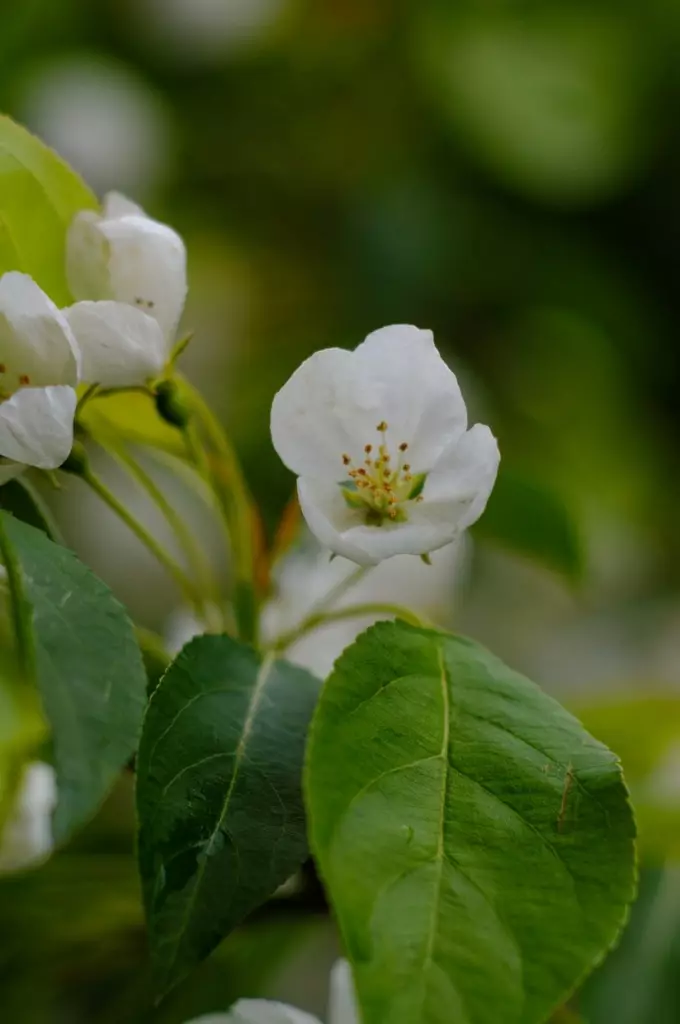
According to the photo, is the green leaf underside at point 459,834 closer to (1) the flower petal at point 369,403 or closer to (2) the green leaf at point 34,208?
(1) the flower petal at point 369,403

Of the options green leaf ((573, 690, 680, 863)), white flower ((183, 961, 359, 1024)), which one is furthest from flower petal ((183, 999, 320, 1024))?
green leaf ((573, 690, 680, 863))

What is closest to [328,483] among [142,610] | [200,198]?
[142,610]

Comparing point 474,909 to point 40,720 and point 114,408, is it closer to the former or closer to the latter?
point 40,720

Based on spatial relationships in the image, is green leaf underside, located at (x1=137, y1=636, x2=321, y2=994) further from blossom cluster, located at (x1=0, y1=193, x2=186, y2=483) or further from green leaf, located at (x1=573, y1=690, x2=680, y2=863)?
green leaf, located at (x1=573, y1=690, x2=680, y2=863)

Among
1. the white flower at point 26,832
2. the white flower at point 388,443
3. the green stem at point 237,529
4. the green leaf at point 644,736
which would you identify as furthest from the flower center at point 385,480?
the green leaf at point 644,736

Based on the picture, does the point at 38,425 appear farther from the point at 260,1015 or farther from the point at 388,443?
the point at 260,1015

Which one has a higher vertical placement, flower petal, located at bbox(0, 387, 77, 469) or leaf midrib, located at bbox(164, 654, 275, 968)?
flower petal, located at bbox(0, 387, 77, 469)
